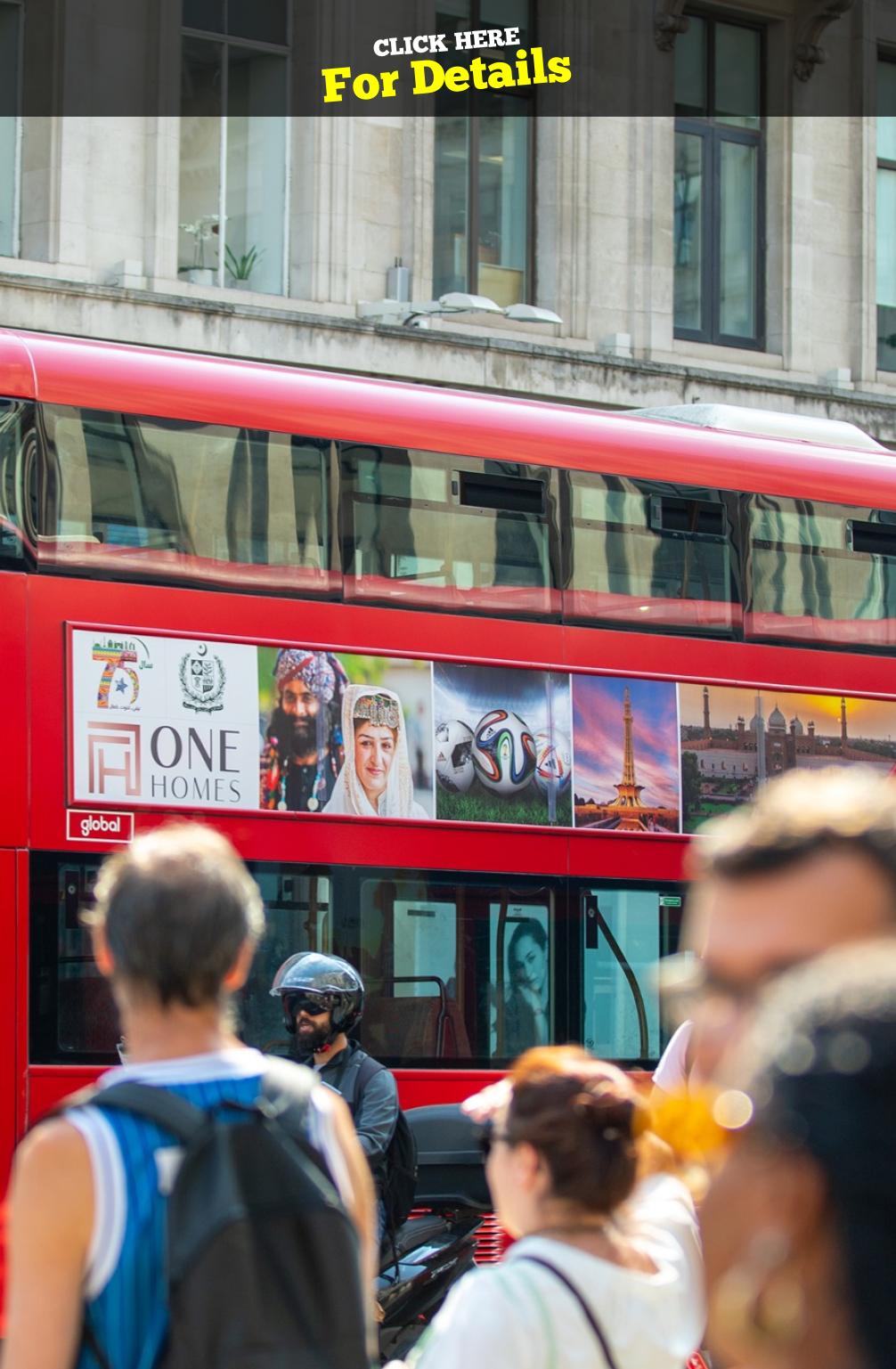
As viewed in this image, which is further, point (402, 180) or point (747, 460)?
point (402, 180)

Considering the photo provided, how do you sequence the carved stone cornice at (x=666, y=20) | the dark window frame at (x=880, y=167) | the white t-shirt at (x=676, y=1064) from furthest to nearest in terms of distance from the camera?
the dark window frame at (x=880, y=167), the carved stone cornice at (x=666, y=20), the white t-shirt at (x=676, y=1064)

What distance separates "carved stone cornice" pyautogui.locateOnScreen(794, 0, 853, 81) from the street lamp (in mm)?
4565

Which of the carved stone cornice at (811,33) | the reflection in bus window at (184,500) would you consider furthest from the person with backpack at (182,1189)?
the carved stone cornice at (811,33)

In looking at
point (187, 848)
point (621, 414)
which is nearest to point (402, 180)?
point (621, 414)

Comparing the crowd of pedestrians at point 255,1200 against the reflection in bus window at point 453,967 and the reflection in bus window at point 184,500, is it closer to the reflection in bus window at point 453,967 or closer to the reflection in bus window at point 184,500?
the reflection in bus window at point 184,500

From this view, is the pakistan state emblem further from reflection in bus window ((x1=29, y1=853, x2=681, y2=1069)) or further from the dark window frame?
the dark window frame

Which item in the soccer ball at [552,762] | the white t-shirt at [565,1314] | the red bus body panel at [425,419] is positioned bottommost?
the white t-shirt at [565,1314]

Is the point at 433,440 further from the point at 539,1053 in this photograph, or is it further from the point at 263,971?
the point at 539,1053

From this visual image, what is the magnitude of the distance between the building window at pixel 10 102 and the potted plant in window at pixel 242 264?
196 centimetres

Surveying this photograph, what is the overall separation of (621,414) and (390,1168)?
227 inches

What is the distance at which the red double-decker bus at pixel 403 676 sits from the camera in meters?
9.41

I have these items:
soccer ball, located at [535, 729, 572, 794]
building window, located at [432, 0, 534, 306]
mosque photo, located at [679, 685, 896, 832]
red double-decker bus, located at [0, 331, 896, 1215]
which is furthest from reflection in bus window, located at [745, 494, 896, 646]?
building window, located at [432, 0, 534, 306]

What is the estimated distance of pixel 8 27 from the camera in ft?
57.9

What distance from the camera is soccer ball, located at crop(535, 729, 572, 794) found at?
34.8 ft
